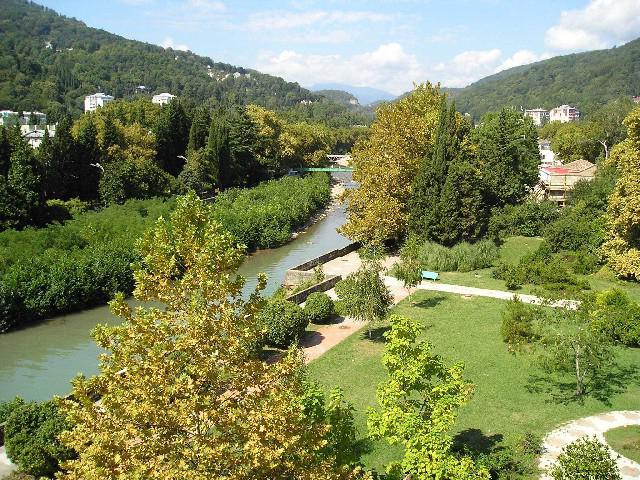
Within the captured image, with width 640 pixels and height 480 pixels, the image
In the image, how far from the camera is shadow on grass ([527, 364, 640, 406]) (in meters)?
15.4

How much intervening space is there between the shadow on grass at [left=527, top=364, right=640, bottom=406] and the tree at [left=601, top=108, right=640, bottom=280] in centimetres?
1116

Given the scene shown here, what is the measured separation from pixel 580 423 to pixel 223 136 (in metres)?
46.2

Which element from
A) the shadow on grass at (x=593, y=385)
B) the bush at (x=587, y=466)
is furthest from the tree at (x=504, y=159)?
the bush at (x=587, y=466)

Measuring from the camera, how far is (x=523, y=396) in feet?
51.1

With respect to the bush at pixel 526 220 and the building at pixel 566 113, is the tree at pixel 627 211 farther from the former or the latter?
the building at pixel 566 113

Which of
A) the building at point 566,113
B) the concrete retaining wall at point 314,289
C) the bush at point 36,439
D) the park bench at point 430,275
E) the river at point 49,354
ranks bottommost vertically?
the river at point 49,354

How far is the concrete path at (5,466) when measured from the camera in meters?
12.1

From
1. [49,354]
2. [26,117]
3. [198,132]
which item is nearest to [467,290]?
[49,354]

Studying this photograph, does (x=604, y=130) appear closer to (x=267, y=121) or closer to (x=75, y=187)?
(x=267, y=121)

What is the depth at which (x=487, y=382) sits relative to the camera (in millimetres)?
16516

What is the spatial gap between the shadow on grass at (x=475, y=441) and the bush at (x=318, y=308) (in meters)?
9.38

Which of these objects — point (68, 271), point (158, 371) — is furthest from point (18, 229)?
point (158, 371)

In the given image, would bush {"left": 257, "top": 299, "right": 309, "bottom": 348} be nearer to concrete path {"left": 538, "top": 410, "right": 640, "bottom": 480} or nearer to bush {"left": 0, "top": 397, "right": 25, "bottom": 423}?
bush {"left": 0, "top": 397, "right": 25, "bottom": 423}

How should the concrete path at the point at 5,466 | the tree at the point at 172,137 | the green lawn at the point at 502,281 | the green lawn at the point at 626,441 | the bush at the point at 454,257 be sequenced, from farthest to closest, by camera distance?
the tree at the point at 172,137
the bush at the point at 454,257
the green lawn at the point at 502,281
the green lawn at the point at 626,441
the concrete path at the point at 5,466
